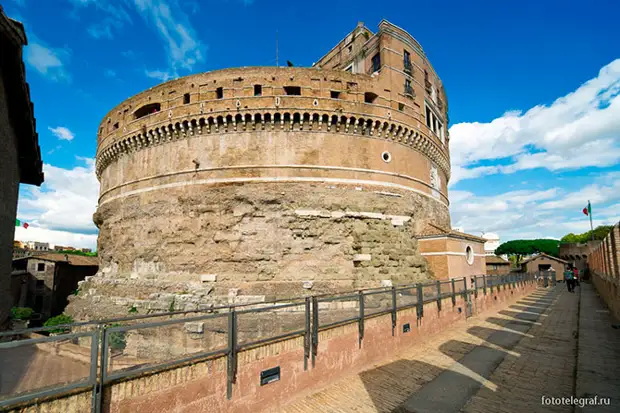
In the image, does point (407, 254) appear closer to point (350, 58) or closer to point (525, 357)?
point (525, 357)

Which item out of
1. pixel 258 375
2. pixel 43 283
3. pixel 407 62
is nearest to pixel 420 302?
pixel 258 375

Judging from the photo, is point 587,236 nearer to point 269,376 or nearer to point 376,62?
point 376,62

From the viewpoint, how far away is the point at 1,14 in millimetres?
6836

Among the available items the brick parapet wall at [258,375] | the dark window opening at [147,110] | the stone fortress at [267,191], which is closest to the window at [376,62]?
the stone fortress at [267,191]

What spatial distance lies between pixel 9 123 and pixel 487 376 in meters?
14.0

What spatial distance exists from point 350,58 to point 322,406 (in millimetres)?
20315

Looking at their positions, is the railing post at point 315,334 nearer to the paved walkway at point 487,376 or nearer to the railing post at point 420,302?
the paved walkway at point 487,376

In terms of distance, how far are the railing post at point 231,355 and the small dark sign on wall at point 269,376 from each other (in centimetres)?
55

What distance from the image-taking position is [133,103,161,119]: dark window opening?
1808 cm

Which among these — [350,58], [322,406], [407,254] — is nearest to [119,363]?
[322,406]

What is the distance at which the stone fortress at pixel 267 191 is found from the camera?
15.0 m

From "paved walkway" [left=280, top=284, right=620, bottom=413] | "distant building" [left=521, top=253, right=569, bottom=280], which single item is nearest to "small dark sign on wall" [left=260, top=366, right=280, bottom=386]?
"paved walkway" [left=280, top=284, right=620, bottom=413]

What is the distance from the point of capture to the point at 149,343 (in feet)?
14.3

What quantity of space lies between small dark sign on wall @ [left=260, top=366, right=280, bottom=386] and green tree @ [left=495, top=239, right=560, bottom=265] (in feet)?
216
